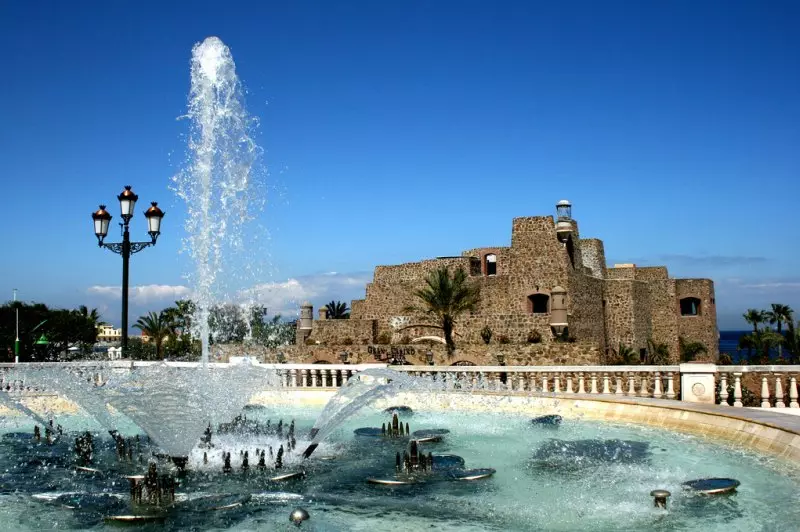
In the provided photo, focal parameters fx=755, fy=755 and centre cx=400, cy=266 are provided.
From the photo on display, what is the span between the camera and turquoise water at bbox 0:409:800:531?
675 centimetres

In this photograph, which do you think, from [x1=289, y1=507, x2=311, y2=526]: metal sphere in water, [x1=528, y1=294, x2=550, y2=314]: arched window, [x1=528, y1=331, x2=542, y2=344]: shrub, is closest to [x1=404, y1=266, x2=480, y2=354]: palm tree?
[x1=528, y1=294, x2=550, y2=314]: arched window

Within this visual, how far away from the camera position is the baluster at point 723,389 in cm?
1340

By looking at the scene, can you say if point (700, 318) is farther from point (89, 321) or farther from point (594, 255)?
point (89, 321)

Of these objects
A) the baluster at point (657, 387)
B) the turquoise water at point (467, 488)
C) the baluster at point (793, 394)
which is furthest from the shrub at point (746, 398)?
the turquoise water at point (467, 488)

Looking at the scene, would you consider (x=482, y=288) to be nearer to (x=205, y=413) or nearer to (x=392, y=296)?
(x=392, y=296)

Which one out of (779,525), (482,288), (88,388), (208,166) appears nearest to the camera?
(779,525)

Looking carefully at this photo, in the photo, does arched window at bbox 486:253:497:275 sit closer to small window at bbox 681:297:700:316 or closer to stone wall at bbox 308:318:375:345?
stone wall at bbox 308:318:375:345

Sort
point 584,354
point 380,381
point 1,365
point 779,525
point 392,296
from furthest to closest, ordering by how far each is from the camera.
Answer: point 392,296, point 584,354, point 1,365, point 380,381, point 779,525

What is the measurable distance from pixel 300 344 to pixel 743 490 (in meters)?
30.8

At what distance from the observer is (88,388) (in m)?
10.3

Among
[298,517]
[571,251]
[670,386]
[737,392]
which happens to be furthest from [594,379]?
[571,251]

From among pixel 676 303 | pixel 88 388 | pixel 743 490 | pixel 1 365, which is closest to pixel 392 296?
pixel 676 303

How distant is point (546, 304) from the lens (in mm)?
35188

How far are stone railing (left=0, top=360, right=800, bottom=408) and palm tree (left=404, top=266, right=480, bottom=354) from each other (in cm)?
1711
